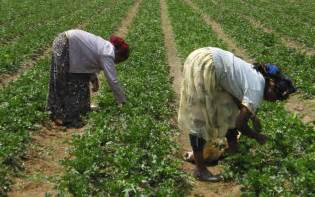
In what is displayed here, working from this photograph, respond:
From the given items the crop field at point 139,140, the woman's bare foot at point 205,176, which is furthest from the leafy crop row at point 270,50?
the woman's bare foot at point 205,176

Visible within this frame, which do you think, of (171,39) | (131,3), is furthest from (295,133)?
(131,3)

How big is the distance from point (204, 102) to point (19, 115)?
12.4 ft

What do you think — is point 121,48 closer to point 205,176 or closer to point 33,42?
point 205,176

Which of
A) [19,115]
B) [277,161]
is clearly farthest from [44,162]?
[277,161]

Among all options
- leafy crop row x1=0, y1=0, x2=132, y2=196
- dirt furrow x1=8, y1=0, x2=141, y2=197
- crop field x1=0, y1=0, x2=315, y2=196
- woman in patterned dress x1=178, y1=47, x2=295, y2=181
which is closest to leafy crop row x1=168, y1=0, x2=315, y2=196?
crop field x1=0, y1=0, x2=315, y2=196

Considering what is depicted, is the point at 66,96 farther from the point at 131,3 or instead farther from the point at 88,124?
the point at 131,3

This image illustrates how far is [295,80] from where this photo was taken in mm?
12531

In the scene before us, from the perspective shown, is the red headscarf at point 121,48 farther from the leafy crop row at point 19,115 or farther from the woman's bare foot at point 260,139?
the woman's bare foot at point 260,139

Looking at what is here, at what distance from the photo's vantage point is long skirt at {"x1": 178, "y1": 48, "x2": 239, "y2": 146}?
6.44 meters

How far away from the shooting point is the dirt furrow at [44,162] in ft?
21.3

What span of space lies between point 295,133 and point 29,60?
10.0 meters

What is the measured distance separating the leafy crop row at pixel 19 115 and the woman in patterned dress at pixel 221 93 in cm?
234

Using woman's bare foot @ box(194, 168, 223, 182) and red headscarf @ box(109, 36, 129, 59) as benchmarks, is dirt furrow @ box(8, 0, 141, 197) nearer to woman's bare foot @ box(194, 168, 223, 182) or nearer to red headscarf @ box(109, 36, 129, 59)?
red headscarf @ box(109, 36, 129, 59)

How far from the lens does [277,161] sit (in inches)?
269
